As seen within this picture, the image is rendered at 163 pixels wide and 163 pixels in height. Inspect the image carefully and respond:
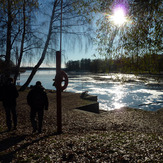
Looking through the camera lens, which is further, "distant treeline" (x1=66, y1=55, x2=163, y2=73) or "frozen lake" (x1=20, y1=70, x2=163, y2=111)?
"frozen lake" (x1=20, y1=70, x2=163, y2=111)

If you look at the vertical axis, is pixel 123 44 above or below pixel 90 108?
above

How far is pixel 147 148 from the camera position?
4.32 metres

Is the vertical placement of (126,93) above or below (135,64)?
below

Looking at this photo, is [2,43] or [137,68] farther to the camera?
[2,43]

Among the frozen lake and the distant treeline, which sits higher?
the distant treeline

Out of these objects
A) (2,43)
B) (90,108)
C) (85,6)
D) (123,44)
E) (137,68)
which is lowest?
(90,108)

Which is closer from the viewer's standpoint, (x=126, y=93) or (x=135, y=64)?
(x=135, y=64)

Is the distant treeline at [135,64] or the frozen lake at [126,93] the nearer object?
the distant treeline at [135,64]

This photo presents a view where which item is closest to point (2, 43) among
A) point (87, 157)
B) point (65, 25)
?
point (65, 25)

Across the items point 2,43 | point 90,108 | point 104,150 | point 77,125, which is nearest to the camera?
point 104,150

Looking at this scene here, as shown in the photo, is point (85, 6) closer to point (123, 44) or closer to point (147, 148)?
point (123, 44)

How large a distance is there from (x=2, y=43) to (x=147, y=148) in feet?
33.0

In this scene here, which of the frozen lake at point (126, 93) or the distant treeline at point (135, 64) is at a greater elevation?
the distant treeline at point (135, 64)

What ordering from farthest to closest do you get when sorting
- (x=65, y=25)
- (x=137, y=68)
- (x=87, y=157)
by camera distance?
(x=65, y=25) → (x=137, y=68) → (x=87, y=157)
